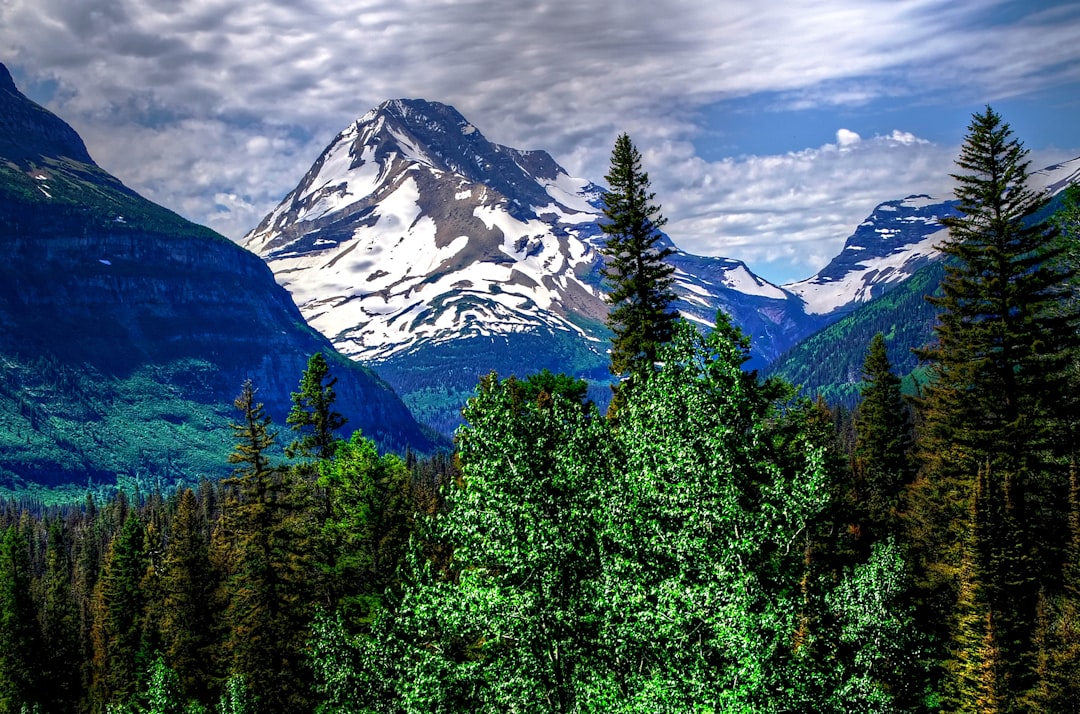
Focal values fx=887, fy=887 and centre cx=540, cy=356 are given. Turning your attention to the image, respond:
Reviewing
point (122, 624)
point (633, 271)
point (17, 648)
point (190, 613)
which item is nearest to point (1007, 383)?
point (633, 271)

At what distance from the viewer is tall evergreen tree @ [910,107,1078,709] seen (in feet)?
128

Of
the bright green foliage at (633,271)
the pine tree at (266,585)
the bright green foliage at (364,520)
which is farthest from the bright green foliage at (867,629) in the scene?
the bright green foliage at (364,520)

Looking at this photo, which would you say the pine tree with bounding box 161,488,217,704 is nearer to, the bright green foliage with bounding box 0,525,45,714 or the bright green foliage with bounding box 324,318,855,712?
the bright green foliage with bounding box 0,525,45,714

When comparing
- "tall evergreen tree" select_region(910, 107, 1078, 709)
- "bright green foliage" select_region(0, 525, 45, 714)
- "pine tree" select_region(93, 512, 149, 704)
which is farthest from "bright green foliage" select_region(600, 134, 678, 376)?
"bright green foliage" select_region(0, 525, 45, 714)

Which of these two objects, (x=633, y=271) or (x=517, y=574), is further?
(x=633, y=271)

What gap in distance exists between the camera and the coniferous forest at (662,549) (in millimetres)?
21422

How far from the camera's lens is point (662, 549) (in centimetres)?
2162

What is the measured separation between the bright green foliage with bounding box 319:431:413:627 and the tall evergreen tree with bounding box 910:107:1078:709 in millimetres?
29554

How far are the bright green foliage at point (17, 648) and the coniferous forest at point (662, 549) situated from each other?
20 cm

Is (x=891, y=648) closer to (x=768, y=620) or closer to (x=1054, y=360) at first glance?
(x=768, y=620)

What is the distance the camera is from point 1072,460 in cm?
4022

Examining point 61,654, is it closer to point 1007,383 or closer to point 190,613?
point 190,613

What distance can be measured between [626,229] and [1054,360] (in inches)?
846

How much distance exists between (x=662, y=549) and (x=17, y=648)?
71.0 metres
